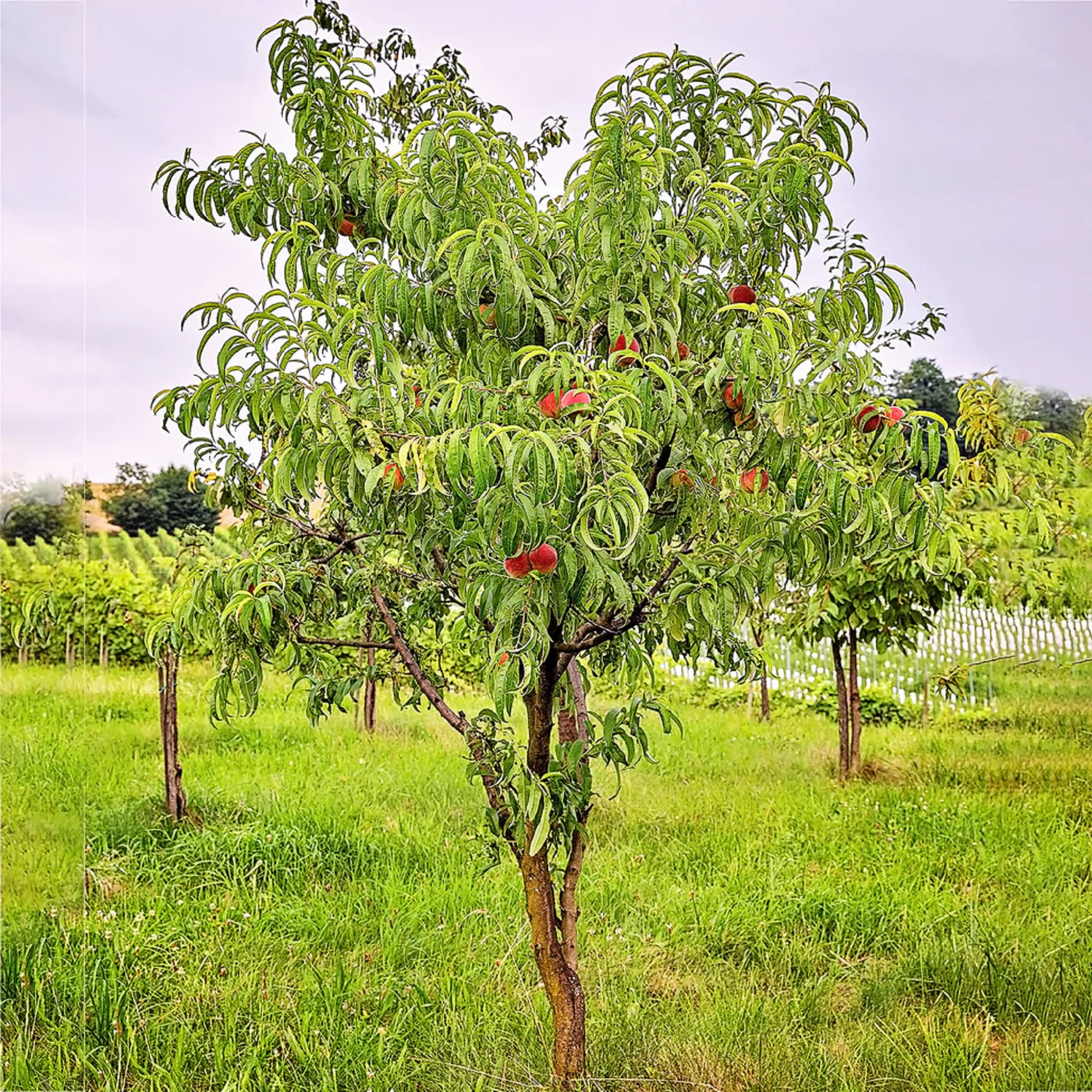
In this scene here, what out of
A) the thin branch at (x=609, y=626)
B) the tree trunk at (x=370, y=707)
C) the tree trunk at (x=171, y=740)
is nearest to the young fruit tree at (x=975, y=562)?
the thin branch at (x=609, y=626)

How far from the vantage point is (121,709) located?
12.3 feet

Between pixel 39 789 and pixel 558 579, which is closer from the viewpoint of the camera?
pixel 558 579

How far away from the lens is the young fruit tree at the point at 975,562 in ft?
9.21

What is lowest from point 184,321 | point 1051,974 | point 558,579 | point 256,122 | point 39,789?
point 1051,974

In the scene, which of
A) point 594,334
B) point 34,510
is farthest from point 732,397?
point 34,510

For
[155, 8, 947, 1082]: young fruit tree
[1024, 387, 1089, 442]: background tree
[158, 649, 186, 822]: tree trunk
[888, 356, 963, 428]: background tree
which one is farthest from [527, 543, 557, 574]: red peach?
[888, 356, 963, 428]: background tree

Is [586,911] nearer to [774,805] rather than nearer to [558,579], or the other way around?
[774,805]

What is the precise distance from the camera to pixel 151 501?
3730mm

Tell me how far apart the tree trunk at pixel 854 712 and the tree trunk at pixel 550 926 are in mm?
2120

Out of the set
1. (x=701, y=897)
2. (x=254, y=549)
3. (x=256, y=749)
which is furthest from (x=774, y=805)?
(x=254, y=549)

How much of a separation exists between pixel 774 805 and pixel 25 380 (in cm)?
259

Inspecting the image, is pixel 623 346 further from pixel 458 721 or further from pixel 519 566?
pixel 458 721

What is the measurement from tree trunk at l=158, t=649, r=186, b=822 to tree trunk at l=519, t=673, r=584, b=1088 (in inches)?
60.0

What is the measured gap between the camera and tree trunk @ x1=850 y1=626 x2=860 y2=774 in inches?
136
